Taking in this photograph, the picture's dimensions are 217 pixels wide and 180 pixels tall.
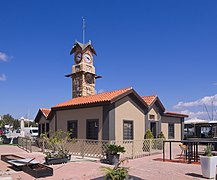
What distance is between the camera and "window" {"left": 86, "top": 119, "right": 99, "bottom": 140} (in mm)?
14959

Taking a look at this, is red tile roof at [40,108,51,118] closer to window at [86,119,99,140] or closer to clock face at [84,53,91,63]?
window at [86,119,99,140]

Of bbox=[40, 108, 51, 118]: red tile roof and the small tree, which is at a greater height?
bbox=[40, 108, 51, 118]: red tile roof

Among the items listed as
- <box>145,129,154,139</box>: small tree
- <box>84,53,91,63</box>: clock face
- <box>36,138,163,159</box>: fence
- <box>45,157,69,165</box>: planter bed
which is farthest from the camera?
<box>84,53,91,63</box>: clock face

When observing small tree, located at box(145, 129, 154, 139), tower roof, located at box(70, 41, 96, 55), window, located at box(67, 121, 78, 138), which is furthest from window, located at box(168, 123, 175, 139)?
tower roof, located at box(70, 41, 96, 55)

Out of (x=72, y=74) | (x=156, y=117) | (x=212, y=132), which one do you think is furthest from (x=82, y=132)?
(x=212, y=132)

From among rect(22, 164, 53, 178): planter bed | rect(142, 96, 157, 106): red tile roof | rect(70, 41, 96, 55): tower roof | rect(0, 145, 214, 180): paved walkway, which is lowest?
rect(0, 145, 214, 180): paved walkway

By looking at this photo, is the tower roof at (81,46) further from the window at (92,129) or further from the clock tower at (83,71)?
the window at (92,129)

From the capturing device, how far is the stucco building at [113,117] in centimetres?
1445

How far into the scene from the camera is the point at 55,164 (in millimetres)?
11586

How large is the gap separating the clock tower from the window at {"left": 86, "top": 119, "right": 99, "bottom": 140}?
10883mm

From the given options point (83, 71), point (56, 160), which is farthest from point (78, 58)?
point (56, 160)

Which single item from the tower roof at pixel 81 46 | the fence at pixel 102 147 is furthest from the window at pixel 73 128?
the tower roof at pixel 81 46

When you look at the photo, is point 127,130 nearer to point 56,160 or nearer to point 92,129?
point 92,129

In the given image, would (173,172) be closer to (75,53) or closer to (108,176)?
(108,176)
